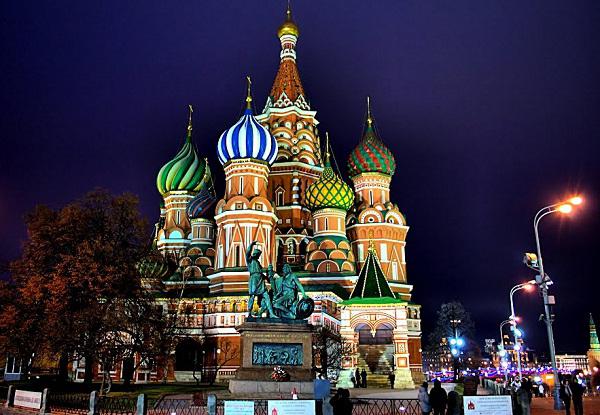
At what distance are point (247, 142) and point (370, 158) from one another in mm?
12888

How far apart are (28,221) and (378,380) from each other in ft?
74.4

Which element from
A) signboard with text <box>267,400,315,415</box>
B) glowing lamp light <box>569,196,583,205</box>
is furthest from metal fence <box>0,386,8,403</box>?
glowing lamp light <box>569,196,583,205</box>

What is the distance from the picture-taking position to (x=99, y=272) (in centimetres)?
→ 2694

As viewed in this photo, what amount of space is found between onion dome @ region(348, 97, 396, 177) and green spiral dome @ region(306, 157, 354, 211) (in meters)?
Result: 4.63

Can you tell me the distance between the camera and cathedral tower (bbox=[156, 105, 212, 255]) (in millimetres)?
55812

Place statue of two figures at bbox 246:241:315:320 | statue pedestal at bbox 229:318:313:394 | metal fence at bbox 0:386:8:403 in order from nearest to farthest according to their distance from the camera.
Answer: statue pedestal at bbox 229:318:313:394 < statue of two figures at bbox 246:241:315:320 < metal fence at bbox 0:386:8:403

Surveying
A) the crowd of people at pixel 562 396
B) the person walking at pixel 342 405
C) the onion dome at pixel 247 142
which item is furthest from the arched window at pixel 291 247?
the person walking at pixel 342 405

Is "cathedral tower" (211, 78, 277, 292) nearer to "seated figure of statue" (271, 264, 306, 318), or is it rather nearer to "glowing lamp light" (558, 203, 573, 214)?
"seated figure of statue" (271, 264, 306, 318)

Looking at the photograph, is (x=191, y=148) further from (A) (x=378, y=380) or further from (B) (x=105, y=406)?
(B) (x=105, y=406)

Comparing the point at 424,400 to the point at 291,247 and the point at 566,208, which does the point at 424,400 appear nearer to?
the point at 566,208

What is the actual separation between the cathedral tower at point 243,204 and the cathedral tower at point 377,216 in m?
8.56

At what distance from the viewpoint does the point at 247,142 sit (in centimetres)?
4853

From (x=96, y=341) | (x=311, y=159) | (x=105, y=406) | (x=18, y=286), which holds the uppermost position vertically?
(x=311, y=159)

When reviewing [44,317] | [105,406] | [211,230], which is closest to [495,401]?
[105,406]
